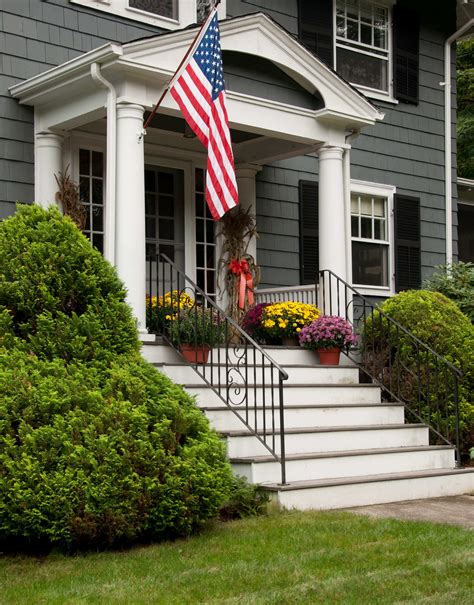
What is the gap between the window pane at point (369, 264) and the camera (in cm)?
1226

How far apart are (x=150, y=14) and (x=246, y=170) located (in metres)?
2.09

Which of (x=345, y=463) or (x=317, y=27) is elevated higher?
(x=317, y=27)

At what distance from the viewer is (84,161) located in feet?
32.5

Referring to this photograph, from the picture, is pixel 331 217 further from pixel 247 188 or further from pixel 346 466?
pixel 346 466

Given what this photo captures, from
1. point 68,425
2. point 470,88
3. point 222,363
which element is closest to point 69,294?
point 68,425

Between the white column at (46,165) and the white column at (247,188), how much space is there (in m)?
2.57

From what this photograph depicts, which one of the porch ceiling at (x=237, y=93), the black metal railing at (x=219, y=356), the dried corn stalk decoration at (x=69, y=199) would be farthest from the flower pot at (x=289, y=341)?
the dried corn stalk decoration at (x=69, y=199)

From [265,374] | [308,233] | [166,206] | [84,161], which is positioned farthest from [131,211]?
[308,233]

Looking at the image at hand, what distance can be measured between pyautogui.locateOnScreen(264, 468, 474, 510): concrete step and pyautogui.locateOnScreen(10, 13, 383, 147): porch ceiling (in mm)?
3798

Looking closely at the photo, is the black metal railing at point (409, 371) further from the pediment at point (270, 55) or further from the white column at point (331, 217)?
the pediment at point (270, 55)

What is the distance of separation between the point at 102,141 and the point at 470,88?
12998mm

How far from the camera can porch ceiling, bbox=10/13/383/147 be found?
848 centimetres

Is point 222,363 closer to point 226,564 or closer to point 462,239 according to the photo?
point 226,564

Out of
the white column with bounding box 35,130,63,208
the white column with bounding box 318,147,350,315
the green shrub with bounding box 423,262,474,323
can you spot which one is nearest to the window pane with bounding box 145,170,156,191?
the white column with bounding box 35,130,63,208
